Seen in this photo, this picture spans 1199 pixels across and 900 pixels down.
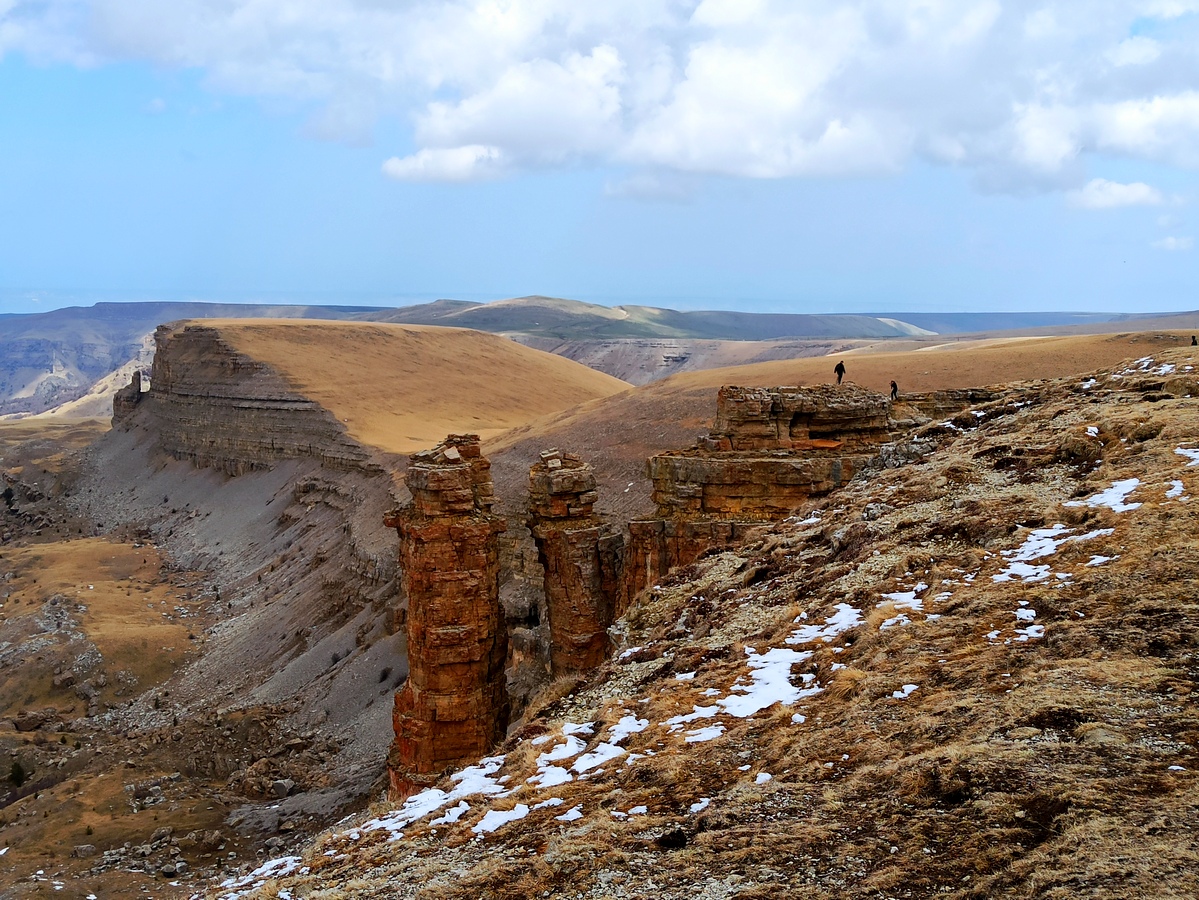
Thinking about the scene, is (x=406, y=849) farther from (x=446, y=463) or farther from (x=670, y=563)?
(x=670, y=563)

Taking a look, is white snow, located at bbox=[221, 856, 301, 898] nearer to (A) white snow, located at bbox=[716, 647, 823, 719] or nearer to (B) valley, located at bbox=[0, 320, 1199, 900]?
(B) valley, located at bbox=[0, 320, 1199, 900]

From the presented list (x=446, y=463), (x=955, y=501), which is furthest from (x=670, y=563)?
(x=955, y=501)

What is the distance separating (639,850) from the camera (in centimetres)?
710

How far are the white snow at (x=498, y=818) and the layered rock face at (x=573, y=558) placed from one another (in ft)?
40.1

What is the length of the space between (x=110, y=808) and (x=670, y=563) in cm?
1465

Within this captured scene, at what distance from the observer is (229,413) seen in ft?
223

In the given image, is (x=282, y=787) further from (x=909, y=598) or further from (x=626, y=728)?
(x=909, y=598)

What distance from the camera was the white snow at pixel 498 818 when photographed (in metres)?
8.35

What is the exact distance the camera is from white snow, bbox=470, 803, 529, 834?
27.4ft

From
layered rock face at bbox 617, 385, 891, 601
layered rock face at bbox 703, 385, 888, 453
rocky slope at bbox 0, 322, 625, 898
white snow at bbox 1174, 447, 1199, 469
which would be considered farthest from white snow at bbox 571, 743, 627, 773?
rocky slope at bbox 0, 322, 625, 898

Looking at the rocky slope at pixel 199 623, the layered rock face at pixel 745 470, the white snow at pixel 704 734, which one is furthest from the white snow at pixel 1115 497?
the rocky slope at pixel 199 623

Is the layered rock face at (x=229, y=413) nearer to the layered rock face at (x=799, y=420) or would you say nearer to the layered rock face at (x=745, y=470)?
the layered rock face at (x=799, y=420)

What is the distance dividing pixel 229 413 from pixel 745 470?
54.2 meters

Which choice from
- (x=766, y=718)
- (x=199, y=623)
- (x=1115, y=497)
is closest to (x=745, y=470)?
(x=1115, y=497)
